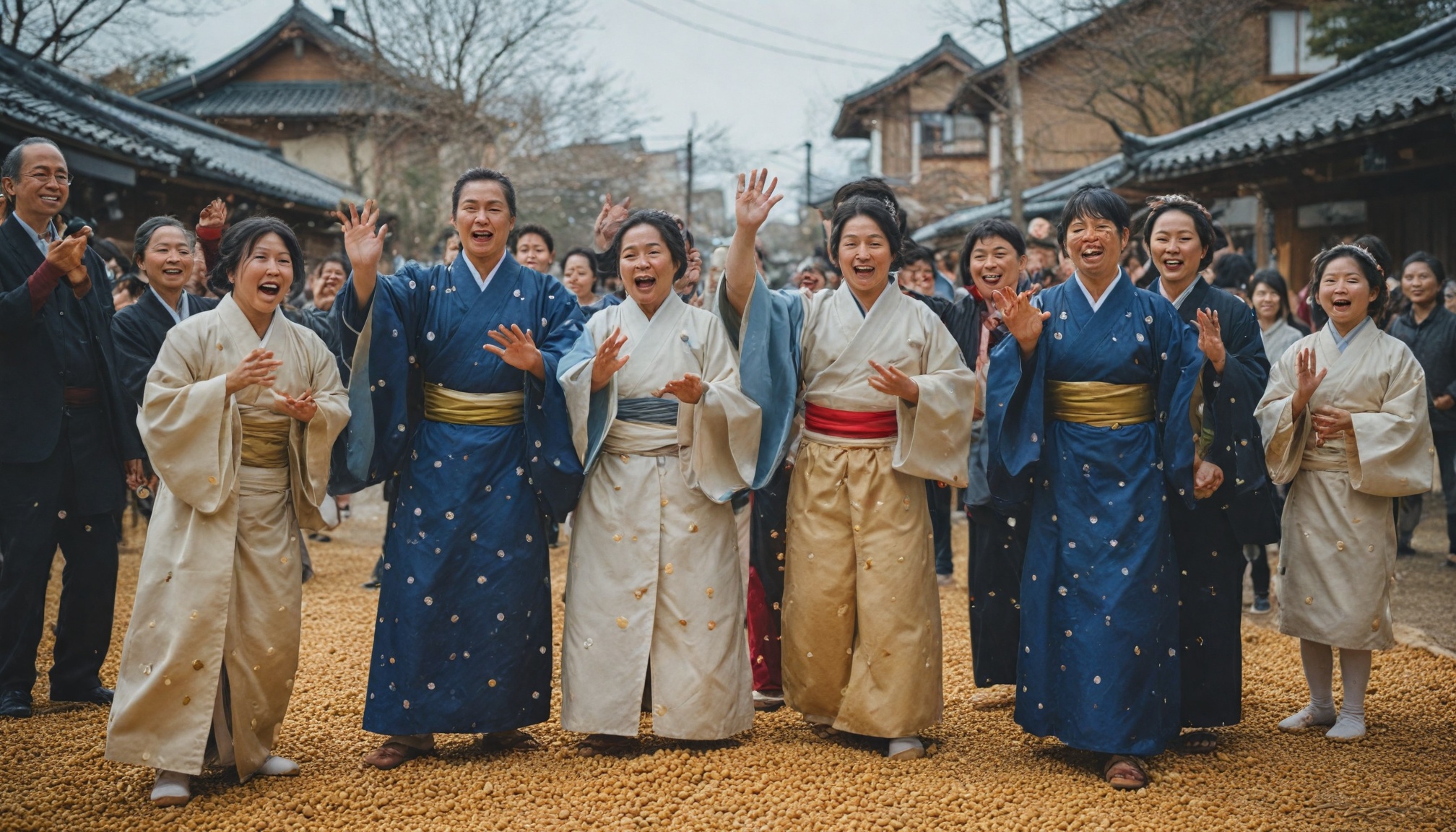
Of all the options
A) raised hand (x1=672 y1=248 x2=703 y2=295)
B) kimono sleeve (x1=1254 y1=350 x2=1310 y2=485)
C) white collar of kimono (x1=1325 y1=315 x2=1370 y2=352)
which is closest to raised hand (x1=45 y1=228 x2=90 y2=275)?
raised hand (x1=672 y1=248 x2=703 y2=295)

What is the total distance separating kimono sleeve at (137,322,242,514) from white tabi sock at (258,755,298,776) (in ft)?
3.35

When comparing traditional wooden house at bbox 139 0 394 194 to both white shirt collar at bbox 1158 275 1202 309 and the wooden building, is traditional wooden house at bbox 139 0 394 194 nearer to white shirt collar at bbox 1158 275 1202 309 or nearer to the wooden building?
the wooden building

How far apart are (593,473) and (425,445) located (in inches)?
27.1

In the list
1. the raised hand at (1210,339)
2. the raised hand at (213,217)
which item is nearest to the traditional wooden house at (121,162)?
the raised hand at (213,217)

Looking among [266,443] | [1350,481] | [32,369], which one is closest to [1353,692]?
[1350,481]

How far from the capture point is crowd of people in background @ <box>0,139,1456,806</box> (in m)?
4.00

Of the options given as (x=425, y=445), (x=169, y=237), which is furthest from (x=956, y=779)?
(x=169, y=237)

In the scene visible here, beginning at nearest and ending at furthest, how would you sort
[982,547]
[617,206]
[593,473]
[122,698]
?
1. [122,698]
2. [593,473]
3. [982,547]
4. [617,206]

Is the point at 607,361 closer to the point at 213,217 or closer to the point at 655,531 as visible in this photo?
the point at 655,531

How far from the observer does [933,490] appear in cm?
508

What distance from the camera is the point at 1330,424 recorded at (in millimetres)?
4594

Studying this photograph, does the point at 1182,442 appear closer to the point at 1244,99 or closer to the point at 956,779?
the point at 956,779

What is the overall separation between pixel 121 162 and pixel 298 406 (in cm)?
686

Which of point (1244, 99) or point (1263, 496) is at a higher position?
point (1244, 99)
